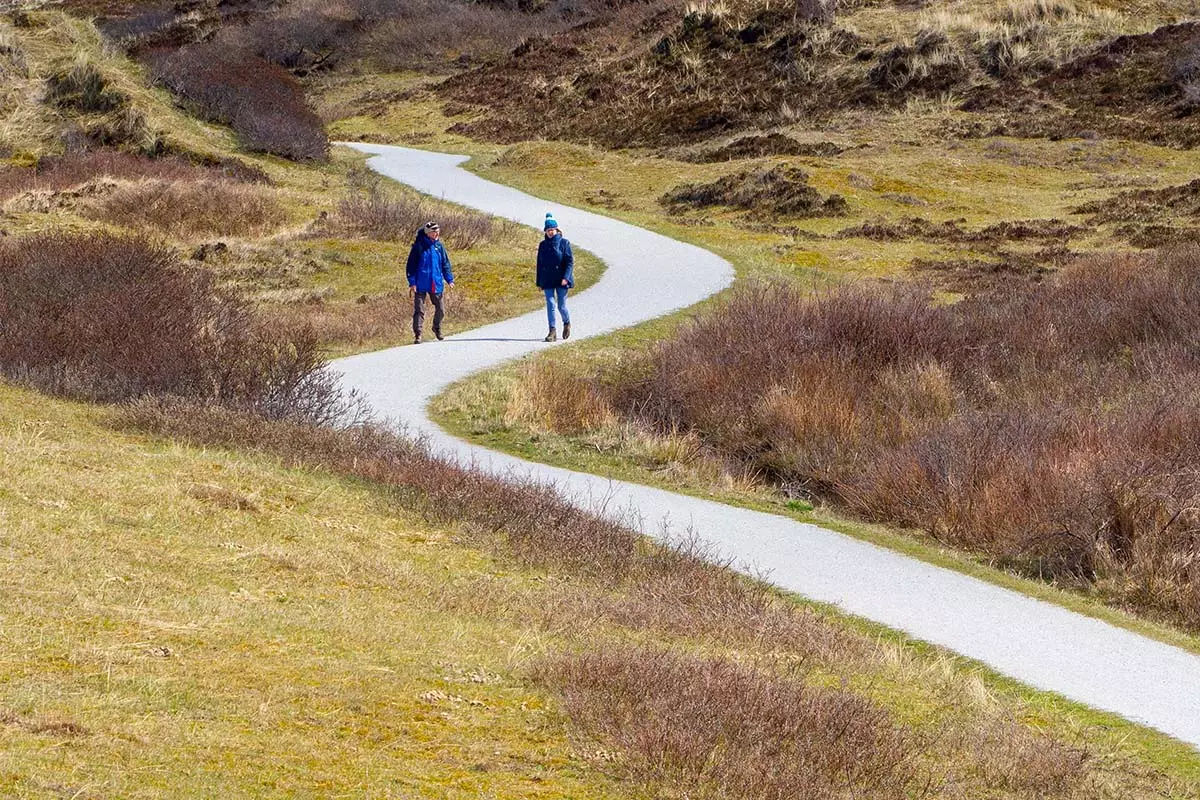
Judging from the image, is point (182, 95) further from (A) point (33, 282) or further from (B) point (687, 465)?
(B) point (687, 465)

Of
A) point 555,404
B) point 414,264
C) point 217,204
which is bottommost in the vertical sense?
point 555,404

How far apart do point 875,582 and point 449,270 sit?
10.7m

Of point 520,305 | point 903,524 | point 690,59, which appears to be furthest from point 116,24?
point 903,524

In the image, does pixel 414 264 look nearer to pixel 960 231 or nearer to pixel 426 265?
pixel 426 265

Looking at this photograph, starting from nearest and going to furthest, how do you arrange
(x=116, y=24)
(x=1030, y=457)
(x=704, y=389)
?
(x=1030, y=457), (x=704, y=389), (x=116, y=24)

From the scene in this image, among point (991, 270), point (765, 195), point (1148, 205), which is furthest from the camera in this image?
point (765, 195)

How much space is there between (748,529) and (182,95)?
124 feet

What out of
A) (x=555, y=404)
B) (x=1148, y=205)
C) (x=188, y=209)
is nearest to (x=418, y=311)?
(x=555, y=404)

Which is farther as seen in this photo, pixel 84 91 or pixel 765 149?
pixel 765 149

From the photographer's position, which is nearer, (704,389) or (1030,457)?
(1030,457)

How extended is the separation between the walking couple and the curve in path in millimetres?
571

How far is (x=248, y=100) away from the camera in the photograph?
44.9 metres

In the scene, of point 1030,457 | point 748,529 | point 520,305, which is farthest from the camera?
point 520,305

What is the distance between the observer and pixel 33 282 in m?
15.1
